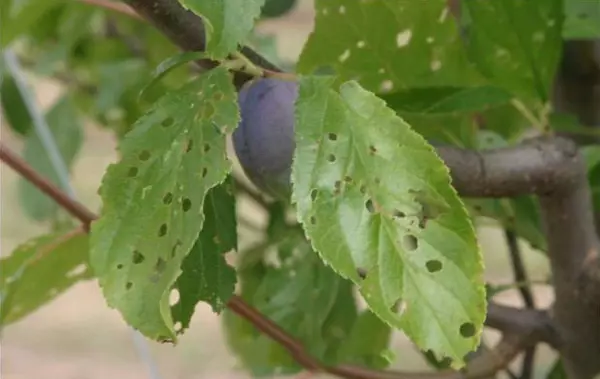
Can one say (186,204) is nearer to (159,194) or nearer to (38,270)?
(159,194)

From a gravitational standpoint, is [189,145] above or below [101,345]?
above

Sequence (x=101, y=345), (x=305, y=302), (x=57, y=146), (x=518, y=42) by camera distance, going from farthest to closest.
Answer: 1. (x=101, y=345)
2. (x=57, y=146)
3. (x=305, y=302)
4. (x=518, y=42)

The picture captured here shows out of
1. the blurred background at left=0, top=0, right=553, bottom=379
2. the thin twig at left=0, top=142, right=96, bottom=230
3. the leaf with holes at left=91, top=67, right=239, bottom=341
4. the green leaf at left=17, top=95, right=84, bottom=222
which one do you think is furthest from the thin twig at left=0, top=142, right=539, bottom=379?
the blurred background at left=0, top=0, right=553, bottom=379

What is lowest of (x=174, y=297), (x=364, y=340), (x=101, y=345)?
(x=101, y=345)

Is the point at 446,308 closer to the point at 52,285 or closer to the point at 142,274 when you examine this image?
the point at 142,274

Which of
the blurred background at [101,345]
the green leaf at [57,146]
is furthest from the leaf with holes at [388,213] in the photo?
the blurred background at [101,345]

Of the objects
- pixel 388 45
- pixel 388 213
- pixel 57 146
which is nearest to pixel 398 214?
pixel 388 213

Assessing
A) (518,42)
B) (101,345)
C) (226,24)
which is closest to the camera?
(226,24)

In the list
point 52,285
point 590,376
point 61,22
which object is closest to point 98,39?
point 61,22
